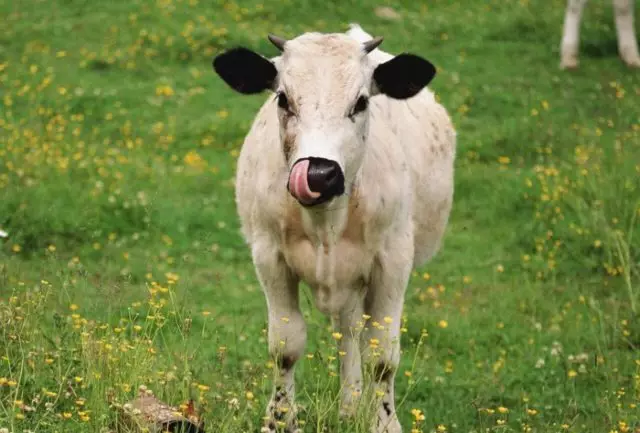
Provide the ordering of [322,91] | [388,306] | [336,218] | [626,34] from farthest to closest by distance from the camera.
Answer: [626,34], [388,306], [336,218], [322,91]

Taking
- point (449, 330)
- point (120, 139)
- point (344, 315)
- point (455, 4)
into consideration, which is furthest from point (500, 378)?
point (455, 4)

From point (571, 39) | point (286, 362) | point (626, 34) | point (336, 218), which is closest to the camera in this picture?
point (336, 218)

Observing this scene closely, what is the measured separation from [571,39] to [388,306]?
41.9 ft

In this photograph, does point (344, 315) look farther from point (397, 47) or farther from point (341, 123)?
point (397, 47)

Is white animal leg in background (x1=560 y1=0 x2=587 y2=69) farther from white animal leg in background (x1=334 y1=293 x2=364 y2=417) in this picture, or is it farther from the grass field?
white animal leg in background (x1=334 y1=293 x2=364 y2=417)

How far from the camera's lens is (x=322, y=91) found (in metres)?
6.40

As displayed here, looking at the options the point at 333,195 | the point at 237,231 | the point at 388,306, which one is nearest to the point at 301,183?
the point at 333,195

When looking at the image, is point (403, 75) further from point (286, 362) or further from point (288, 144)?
point (286, 362)

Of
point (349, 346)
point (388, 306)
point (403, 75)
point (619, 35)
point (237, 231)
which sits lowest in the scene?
point (619, 35)

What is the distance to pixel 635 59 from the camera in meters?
19.2

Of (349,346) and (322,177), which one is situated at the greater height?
(322,177)

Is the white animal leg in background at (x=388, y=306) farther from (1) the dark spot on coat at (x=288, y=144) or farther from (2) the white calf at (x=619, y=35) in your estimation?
(2) the white calf at (x=619, y=35)

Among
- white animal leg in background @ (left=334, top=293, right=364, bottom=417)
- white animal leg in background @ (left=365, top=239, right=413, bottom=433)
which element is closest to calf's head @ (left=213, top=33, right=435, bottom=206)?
white animal leg in background @ (left=365, top=239, right=413, bottom=433)

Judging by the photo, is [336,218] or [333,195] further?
[336,218]
